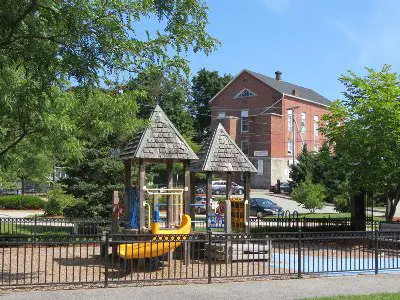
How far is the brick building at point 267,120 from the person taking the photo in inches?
2432

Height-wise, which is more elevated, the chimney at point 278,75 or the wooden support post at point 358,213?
the chimney at point 278,75

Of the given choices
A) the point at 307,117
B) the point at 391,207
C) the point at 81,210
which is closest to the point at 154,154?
→ the point at 81,210

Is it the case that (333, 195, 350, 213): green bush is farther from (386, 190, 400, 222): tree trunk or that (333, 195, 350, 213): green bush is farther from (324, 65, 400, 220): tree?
(324, 65, 400, 220): tree

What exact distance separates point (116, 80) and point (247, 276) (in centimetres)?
512

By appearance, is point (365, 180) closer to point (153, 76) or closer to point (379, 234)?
point (379, 234)

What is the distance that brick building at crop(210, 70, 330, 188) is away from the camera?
61781 millimetres

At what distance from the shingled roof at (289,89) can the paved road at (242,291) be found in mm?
51417

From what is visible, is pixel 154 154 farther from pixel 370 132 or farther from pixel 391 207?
pixel 391 207

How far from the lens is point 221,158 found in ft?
56.1

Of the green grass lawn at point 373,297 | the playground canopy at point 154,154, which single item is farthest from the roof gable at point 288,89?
the green grass lawn at point 373,297

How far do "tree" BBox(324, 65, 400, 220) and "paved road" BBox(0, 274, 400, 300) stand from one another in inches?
310

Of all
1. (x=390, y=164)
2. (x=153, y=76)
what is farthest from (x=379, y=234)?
(x=153, y=76)

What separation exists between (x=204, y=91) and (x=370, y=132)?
2474 inches

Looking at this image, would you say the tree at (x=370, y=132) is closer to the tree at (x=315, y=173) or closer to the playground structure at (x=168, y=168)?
the playground structure at (x=168, y=168)
